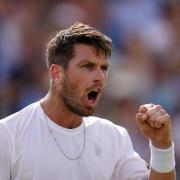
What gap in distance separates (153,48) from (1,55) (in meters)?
1.75

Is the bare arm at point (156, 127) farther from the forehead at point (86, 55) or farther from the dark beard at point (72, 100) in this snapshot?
the forehead at point (86, 55)

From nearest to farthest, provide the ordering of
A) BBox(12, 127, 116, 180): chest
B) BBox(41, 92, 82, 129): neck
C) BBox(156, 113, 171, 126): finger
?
1. BBox(156, 113, 171, 126): finger
2. BBox(12, 127, 116, 180): chest
3. BBox(41, 92, 82, 129): neck

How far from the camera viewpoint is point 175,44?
8273mm

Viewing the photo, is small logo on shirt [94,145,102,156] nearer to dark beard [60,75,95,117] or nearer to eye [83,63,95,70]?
dark beard [60,75,95,117]

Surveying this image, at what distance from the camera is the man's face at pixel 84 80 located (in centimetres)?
420

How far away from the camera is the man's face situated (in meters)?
4.20

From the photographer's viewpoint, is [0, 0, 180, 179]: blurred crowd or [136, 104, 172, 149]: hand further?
[0, 0, 180, 179]: blurred crowd

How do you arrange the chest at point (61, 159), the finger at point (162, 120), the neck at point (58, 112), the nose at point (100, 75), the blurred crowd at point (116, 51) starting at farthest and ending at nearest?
the blurred crowd at point (116, 51) → the neck at point (58, 112) → the nose at point (100, 75) → the chest at point (61, 159) → the finger at point (162, 120)

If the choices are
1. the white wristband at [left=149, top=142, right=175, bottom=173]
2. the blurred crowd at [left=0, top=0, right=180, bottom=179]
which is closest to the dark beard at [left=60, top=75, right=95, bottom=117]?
the white wristband at [left=149, top=142, right=175, bottom=173]

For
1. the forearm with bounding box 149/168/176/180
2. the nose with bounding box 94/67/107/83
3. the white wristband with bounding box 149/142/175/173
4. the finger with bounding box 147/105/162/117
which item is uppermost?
the nose with bounding box 94/67/107/83

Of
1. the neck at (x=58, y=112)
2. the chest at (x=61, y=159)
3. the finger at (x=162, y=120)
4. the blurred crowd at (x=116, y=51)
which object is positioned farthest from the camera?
the blurred crowd at (x=116, y=51)

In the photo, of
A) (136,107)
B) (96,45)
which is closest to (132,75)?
(136,107)

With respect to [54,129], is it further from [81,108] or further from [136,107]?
[136,107]

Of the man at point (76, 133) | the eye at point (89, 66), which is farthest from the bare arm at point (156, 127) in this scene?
the eye at point (89, 66)
